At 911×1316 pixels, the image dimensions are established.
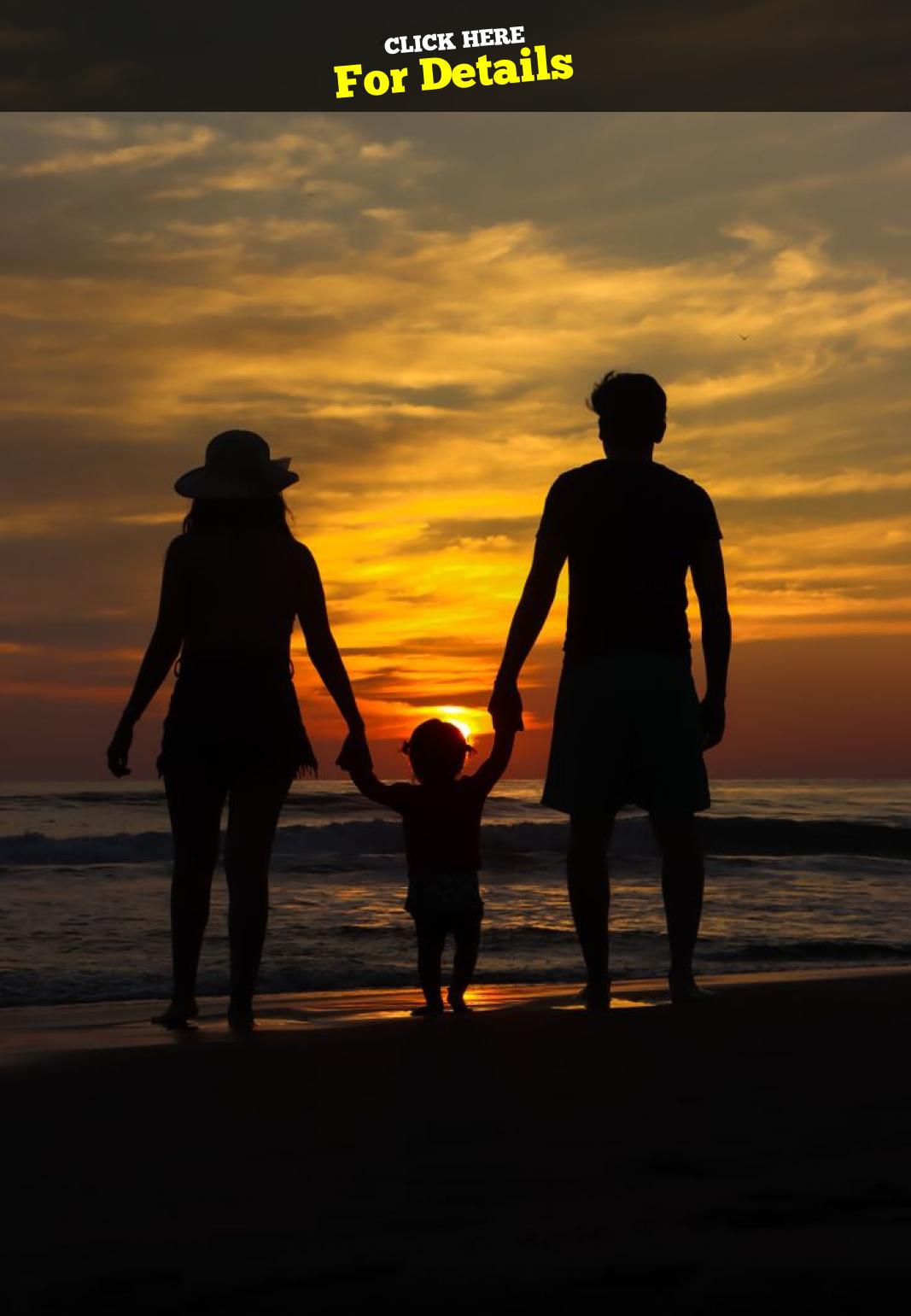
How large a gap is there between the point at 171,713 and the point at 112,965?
3.85 m

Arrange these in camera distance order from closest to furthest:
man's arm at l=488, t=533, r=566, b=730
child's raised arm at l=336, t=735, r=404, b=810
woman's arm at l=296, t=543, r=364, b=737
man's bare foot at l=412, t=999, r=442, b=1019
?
man's arm at l=488, t=533, r=566, b=730 → woman's arm at l=296, t=543, r=364, b=737 → child's raised arm at l=336, t=735, r=404, b=810 → man's bare foot at l=412, t=999, r=442, b=1019

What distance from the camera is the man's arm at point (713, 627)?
15.8ft

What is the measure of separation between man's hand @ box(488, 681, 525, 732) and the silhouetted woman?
478 mm

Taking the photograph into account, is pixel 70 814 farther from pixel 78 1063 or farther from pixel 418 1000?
pixel 78 1063

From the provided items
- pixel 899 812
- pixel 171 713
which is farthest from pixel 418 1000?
pixel 899 812

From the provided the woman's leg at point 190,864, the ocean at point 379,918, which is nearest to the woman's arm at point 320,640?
the woman's leg at point 190,864

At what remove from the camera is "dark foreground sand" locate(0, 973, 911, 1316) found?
1821 millimetres

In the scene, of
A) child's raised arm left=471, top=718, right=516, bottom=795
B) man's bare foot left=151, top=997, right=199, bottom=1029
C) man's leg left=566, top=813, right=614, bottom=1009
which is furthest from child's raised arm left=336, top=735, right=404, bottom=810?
man's bare foot left=151, top=997, right=199, bottom=1029

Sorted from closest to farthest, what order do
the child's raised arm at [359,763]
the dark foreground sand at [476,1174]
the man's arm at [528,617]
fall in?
the dark foreground sand at [476,1174] < the man's arm at [528,617] < the child's raised arm at [359,763]

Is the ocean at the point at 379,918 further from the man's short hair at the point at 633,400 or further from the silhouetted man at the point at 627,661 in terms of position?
the man's short hair at the point at 633,400

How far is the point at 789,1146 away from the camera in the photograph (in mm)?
2451

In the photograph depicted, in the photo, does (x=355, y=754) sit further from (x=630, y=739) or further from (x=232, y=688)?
(x=630, y=739)

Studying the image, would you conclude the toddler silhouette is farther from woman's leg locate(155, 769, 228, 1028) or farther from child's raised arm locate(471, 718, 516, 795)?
woman's leg locate(155, 769, 228, 1028)

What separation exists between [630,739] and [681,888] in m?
0.48
